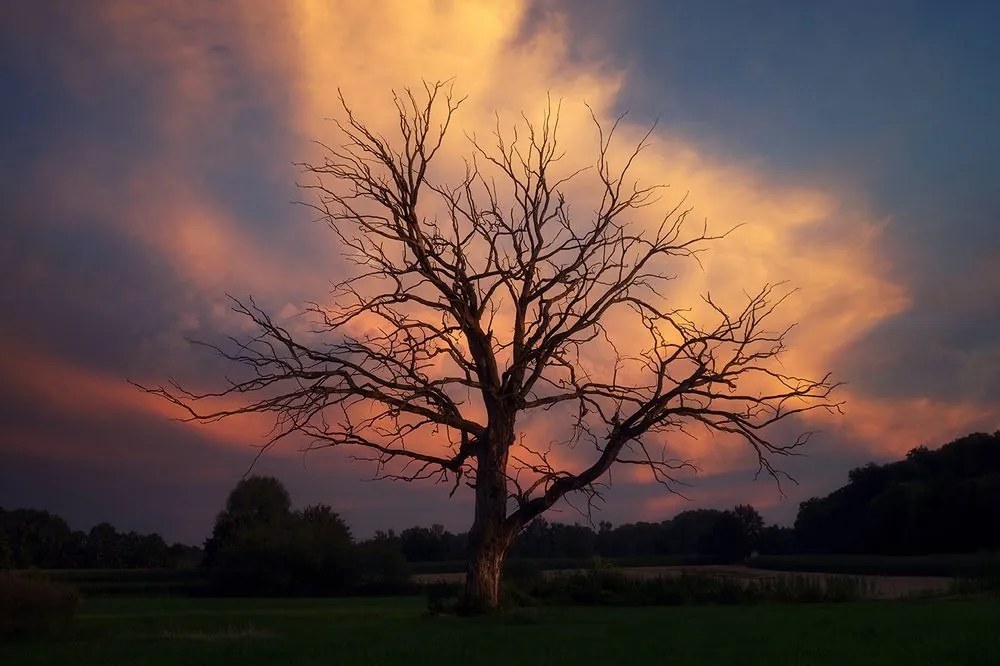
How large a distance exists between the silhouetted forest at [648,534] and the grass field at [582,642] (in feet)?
67.7

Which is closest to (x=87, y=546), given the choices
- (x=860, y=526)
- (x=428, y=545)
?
(x=428, y=545)

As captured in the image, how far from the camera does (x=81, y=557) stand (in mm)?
88875

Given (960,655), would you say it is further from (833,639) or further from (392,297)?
(392,297)

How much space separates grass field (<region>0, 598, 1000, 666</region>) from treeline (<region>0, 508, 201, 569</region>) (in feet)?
202

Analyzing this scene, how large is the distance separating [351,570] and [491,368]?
Answer: 122 feet

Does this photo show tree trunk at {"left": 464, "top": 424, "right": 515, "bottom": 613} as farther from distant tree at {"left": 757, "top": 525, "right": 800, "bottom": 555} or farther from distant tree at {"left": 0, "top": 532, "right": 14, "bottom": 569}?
distant tree at {"left": 757, "top": 525, "right": 800, "bottom": 555}

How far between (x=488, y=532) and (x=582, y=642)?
5.60m

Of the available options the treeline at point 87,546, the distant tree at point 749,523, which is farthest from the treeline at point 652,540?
the treeline at point 87,546

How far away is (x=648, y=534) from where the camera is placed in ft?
253

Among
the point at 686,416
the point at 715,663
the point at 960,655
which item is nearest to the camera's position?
the point at 715,663

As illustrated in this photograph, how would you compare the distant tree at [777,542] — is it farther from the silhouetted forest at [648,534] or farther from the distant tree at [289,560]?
the distant tree at [289,560]

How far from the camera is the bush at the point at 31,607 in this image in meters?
19.2

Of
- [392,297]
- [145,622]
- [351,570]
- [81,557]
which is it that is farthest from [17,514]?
[392,297]

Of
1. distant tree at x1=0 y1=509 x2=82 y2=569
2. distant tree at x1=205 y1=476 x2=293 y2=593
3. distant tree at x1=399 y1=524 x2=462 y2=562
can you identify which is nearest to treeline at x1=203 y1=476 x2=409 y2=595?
distant tree at x1=205 y1=476 x2=293 y2=593
